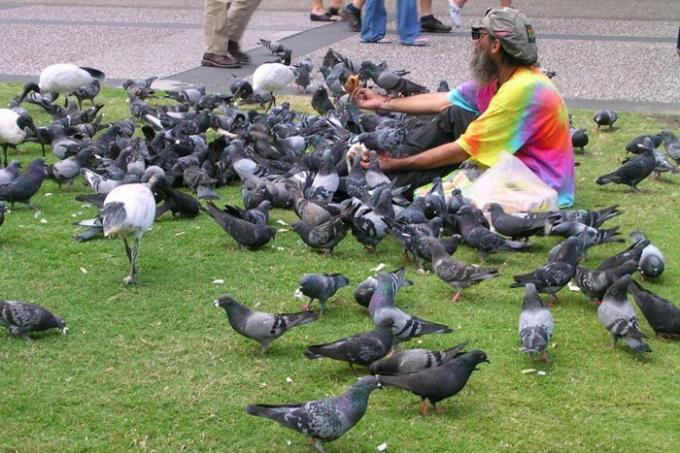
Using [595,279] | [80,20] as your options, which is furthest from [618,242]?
[80,20]

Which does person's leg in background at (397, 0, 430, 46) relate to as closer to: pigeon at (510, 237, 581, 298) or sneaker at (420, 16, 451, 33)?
sneaker at (420, 16, 451, 33)

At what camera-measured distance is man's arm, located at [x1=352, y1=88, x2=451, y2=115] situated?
807cm

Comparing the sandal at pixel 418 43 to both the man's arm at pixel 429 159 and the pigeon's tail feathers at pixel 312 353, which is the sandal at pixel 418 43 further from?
the pigeon's tail feathers at pixel 312 353

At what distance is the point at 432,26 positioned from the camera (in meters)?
14.7

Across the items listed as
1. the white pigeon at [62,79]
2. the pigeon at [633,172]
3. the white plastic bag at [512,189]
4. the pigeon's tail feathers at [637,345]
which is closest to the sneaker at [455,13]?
the white pigeon at [62,79]

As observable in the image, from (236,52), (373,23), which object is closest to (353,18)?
(373,23)

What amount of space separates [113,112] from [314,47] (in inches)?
157

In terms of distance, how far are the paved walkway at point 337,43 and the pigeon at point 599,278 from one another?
5.02 m

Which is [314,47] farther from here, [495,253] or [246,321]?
[246,321]

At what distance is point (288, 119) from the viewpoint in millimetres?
9109

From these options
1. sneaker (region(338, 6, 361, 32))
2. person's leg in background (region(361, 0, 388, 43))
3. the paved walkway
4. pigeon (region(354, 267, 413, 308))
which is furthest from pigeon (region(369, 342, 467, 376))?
sneaker (region(338, 6, 361, 32))

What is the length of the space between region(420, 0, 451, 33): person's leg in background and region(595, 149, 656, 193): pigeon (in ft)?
23.9

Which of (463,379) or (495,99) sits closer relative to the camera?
(463,379)

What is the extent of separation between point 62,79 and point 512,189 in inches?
188
